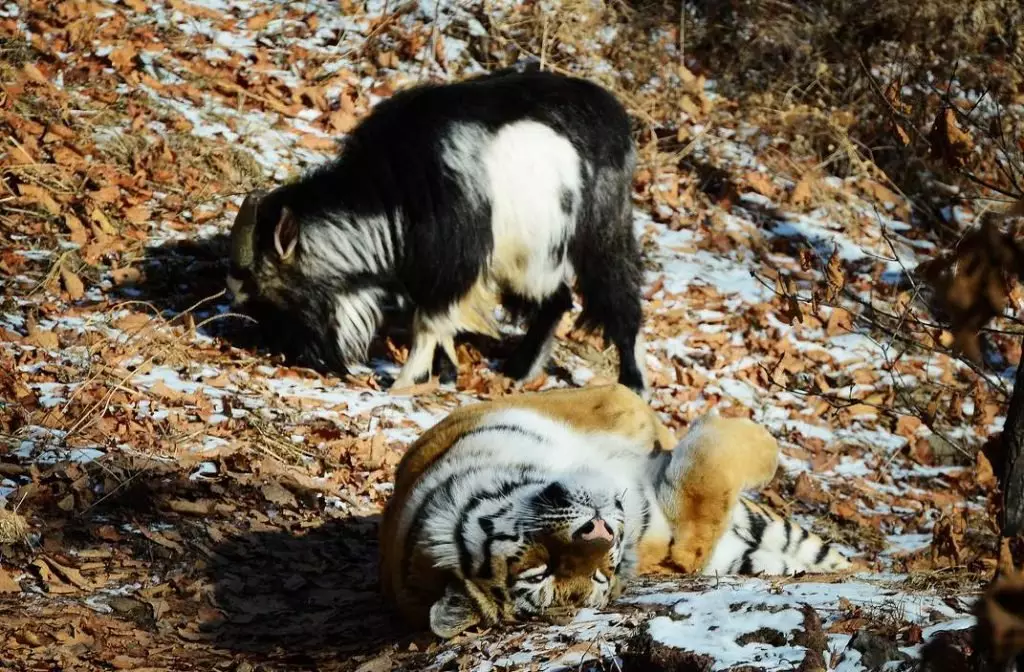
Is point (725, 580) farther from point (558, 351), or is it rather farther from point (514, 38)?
point (514, 38)

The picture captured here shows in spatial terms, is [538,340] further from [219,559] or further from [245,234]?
[219,559]

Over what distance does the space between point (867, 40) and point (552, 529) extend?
1022cm

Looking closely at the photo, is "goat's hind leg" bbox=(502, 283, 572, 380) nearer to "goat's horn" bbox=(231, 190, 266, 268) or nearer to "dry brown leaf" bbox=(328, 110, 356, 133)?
"goat's horn" bbox=(231, 190, 266, 268)

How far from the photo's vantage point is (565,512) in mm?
3625

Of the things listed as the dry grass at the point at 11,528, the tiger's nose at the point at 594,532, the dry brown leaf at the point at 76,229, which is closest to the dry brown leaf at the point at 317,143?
the dry brown leaf at the point at 76,229

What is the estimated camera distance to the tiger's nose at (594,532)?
11.7ft

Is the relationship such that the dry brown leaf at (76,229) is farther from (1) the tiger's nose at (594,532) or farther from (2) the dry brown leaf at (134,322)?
(1) the tiger's nose at (594,532)

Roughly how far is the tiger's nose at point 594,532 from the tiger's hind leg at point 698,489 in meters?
0.76

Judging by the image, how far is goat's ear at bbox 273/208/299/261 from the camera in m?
7.23

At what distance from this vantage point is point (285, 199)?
733 centimetres

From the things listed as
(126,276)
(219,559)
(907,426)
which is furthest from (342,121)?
(219,559)

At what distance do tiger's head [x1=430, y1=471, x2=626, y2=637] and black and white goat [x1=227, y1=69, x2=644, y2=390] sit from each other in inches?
141

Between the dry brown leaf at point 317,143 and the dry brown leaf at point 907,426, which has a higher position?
the dry brown leaf at point 317,143

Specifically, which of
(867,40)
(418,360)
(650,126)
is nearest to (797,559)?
(418,360)
